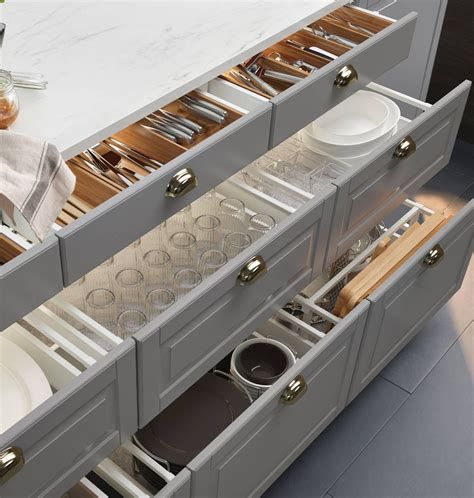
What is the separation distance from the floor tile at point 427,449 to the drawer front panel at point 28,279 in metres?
1.04

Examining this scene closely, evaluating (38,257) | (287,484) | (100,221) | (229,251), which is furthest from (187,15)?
(287,484)

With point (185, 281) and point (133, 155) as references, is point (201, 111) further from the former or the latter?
point (185, 281)

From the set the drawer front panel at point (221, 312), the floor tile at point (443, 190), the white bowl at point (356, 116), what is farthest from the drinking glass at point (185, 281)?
the floor tile at point (443, 190)

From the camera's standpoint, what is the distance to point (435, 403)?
7.70 ft

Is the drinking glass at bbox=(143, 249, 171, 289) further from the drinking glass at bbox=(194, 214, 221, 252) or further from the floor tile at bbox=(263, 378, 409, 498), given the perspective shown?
the floor tile at bbox=(263, 378, 409, 498)

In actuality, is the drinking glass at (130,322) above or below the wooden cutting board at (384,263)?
above

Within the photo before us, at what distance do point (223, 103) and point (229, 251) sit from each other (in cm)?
30

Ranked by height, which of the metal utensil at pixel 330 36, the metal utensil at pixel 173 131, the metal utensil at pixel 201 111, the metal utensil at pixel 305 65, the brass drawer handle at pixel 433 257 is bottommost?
the brass drawer handle at pixel 433 257

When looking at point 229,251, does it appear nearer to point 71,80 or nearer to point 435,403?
point 71,80

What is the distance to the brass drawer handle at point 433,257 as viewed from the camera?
2068 mm

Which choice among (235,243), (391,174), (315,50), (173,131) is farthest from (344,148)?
(173,131)

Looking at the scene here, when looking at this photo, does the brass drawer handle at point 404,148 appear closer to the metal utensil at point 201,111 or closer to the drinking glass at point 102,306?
the metal utensil at point 201,111

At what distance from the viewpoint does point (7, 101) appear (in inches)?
55.6

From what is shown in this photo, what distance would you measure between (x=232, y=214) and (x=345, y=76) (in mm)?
359
